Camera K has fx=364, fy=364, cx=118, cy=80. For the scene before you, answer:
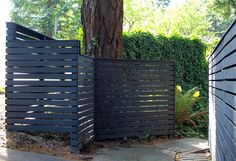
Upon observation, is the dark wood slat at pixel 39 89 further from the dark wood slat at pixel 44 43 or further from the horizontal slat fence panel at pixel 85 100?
the dark wood slat at pixel 44 43

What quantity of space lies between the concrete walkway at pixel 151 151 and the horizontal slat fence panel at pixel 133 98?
63 centimetres

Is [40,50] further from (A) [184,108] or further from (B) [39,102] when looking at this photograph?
(A) [184,108]

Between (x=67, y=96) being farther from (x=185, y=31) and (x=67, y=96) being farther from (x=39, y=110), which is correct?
(x=185, y=31)

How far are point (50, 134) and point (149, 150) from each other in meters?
1.91

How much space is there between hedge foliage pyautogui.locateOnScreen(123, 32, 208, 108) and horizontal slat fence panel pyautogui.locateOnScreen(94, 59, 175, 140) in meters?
2.04

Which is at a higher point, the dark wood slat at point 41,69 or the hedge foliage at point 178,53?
the hedge foliage at point 178,53

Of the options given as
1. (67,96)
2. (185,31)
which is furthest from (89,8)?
(185,31)

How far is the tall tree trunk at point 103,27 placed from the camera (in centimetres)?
846

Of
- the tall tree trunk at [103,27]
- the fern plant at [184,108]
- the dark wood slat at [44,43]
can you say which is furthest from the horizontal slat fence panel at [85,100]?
the fern plant at [184,108]

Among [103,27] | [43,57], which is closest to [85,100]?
[43,57]

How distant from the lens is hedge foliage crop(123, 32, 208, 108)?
34.0 feet

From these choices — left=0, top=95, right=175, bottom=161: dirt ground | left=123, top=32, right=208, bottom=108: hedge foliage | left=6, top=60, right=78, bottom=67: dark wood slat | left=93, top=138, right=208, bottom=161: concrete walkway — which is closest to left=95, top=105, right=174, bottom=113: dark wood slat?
left=93, top=138, right=208, bottom=161: concrete walkway

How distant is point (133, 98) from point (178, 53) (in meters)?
4.15

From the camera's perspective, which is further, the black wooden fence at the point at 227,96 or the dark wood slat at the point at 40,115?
the dark wood slat at the point at 40,115
